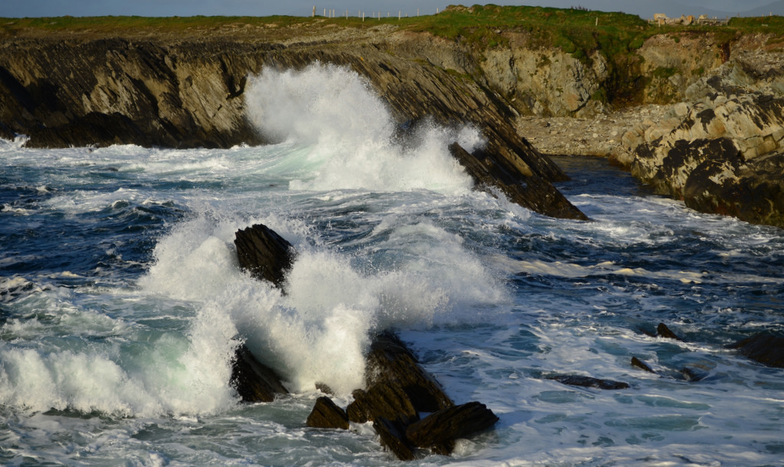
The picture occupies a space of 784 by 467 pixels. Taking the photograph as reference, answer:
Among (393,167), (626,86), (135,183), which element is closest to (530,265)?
(393,167)

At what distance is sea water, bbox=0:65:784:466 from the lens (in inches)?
304

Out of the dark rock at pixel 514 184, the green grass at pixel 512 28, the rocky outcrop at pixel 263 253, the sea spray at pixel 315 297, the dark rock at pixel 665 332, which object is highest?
the green grass at pixel 512 28

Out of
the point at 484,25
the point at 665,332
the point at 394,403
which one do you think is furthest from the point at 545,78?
the point at 394,403

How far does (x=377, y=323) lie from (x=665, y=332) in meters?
4.58

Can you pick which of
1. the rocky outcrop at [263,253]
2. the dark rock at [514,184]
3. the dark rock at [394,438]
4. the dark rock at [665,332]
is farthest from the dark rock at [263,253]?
the dark rock at [514,184]

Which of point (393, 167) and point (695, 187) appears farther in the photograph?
point (393, 167)

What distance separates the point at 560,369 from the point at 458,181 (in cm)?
1369

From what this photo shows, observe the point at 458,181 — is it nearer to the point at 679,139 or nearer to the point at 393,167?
the point at 393,167

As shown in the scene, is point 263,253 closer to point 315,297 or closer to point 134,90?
point 315,297

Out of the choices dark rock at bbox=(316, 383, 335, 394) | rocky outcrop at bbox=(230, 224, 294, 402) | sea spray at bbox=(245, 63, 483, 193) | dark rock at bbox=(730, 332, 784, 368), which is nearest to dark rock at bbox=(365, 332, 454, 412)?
dark rock at bbox=(316, 383, 335, 394)

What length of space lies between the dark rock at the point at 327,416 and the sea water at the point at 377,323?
117 mm

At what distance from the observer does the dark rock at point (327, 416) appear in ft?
26.4

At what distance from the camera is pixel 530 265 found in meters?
15.5

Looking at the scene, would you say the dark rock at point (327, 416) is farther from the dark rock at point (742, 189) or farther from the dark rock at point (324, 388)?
the dark rock at point (742, 189)
